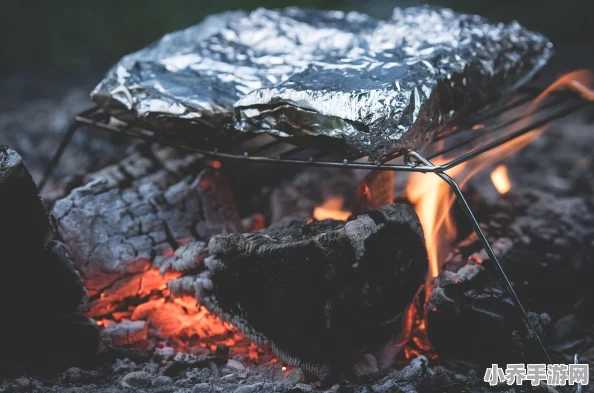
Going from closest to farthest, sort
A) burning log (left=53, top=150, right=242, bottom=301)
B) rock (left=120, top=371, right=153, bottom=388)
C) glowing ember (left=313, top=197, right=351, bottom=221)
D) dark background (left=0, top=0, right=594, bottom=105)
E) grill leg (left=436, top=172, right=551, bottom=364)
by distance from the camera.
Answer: grill leg (left=436, top=172, right=551, bottom=364)
rock (left=120, top=371, right=153, bottom=388)
burning log (left=53, top=150, right=242, bottom=301)
glowing ember (left=313, top=197, right=351, bottom=221)
dark background (left=0, top=0, right=594, bottom=105)

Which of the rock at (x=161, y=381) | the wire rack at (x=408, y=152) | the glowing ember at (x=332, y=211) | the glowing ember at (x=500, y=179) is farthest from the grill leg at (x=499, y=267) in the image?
the rock at (x=161, y=381)

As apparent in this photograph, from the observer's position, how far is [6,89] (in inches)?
171

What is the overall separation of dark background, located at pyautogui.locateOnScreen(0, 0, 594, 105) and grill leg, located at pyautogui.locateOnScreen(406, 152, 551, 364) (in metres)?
3.11

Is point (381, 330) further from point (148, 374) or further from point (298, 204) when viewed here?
point (298, 204)

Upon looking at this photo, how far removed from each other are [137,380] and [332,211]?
1.21m

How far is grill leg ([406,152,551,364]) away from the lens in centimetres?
154

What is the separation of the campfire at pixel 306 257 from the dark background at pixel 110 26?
2288mm

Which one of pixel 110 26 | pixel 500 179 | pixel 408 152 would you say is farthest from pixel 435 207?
pixel 110 26

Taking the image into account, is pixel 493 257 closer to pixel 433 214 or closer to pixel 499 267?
pixel 499 267

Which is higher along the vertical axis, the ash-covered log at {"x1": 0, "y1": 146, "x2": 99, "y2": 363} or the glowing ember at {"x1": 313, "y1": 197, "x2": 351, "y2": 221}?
the ash-covered log at {"x1": 0, "y1": 146, "x2": 99, "y2": 363}

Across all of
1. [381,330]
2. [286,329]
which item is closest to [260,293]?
[286,329]

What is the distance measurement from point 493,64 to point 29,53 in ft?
13.7

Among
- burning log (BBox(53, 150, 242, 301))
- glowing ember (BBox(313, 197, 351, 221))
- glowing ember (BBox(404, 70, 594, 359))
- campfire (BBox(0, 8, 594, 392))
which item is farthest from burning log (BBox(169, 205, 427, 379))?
glowing ember (BBox(313, 197, 351, 221))

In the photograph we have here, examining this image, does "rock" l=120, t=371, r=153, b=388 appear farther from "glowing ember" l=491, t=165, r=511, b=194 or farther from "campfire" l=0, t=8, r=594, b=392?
"glowing ember" l=491, t=165, r=511, b=194
